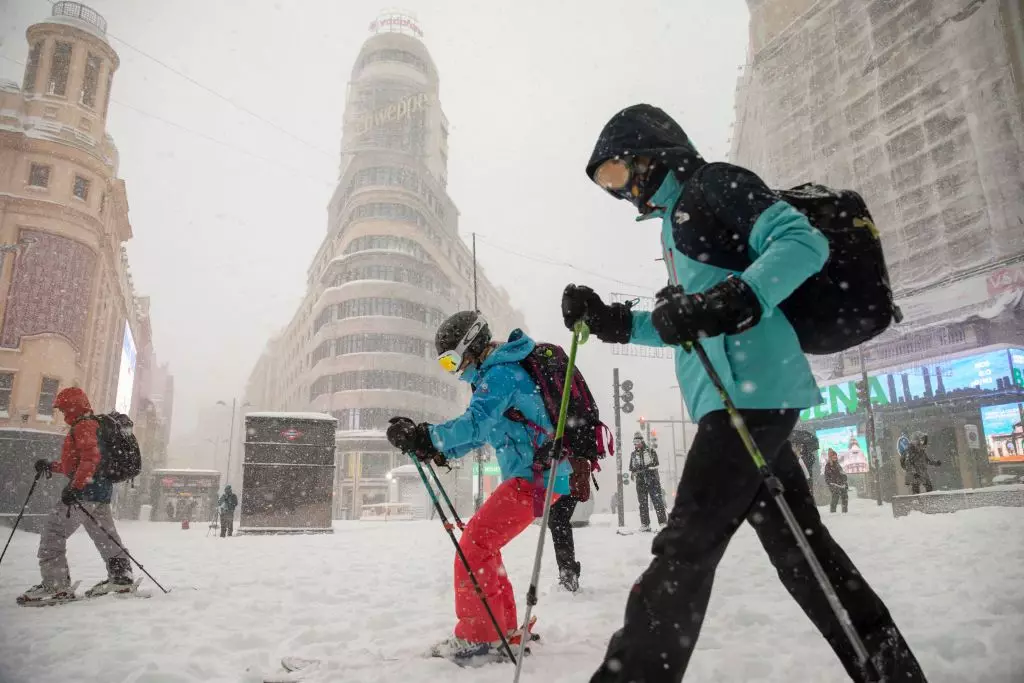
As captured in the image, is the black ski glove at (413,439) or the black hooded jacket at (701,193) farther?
the black ski glove at (413,439)

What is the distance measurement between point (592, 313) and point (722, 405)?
0.62 metres

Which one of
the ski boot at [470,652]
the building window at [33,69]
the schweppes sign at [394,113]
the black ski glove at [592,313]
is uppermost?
the schweppes sign at [394,113]

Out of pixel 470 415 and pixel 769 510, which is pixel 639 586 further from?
pixel 470 415

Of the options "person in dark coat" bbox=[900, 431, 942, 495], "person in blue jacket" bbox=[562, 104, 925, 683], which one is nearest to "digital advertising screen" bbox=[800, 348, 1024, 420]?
"person in dark coat" bbox=[900, 431, 942, 495]

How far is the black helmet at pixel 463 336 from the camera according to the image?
3.38 metres

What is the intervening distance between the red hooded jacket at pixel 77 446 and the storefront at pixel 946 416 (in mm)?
24667

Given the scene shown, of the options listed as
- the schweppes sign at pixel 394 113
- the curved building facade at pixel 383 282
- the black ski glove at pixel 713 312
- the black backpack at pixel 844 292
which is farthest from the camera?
the schweppes sign at pixel 394 113

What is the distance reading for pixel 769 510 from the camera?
1945 mm

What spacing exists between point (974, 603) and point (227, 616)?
516cm

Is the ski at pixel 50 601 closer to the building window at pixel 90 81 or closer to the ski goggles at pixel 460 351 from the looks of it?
the ski goggles at pixel 460 351

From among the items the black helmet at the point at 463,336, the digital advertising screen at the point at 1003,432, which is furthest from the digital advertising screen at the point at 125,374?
the digital advertising screen at the point at 1003,432

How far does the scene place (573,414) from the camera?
12.6 feet

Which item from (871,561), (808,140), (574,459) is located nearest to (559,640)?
(574,459)

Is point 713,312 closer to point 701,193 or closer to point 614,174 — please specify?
point 701,193
